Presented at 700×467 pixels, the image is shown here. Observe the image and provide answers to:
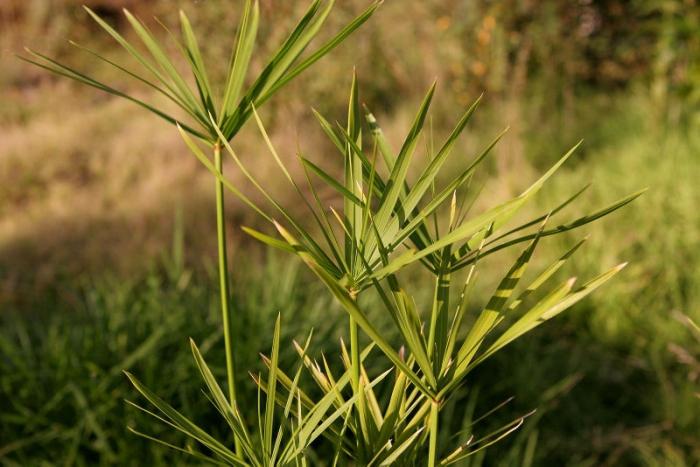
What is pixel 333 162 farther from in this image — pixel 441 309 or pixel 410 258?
pixel 410 258

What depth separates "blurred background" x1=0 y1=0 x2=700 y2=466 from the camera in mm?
2045

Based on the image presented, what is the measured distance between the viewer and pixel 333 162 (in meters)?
5.56

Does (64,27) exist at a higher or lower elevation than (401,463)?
higher

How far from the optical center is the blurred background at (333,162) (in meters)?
2.04

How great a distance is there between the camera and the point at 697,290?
3176mm

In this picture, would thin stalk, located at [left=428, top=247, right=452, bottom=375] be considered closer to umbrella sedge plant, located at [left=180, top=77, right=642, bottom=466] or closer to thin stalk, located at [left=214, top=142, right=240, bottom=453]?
umbrella sedge plant, located at [left=180, top=77, right=642, bottom=466]

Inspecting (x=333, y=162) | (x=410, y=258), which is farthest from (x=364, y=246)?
(x=333, y=162)

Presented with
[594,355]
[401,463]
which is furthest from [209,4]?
[401,463]

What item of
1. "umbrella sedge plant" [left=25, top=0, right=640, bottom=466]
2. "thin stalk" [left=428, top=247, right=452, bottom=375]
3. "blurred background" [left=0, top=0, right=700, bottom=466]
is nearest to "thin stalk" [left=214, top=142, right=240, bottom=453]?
"umbrella sedge plant" [left=25, top=0, right=640, bottom=466]

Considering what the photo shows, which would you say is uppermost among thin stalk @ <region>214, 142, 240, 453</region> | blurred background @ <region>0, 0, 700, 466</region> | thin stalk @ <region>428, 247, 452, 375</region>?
thin stalk @ <region>214, 142, 240, 453</region>

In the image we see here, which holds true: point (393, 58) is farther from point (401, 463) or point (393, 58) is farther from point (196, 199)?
point (401, 463)

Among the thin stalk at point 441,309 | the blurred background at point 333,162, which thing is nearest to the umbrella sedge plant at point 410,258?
the thin stalk at point 441,309

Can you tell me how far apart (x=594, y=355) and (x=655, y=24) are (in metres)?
2.04

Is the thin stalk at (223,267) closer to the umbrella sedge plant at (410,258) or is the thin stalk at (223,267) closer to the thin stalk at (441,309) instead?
the umbrella sedge plant at (410,258)
